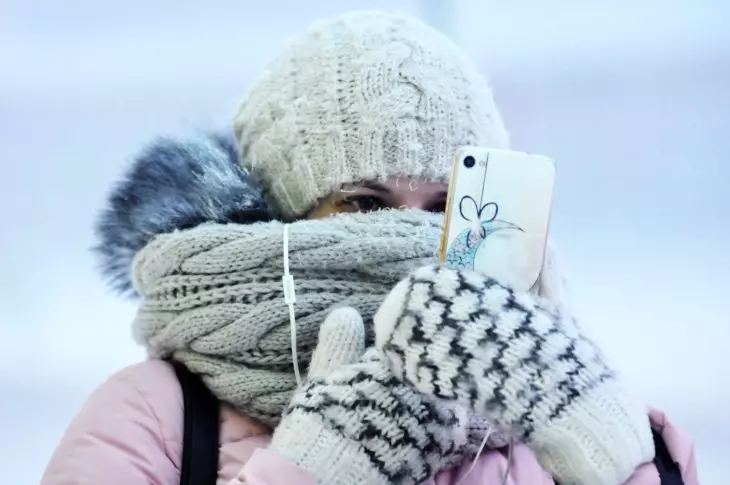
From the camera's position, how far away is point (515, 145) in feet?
3.96

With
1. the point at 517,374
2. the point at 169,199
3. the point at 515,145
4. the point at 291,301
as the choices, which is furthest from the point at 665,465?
the point at 515,145

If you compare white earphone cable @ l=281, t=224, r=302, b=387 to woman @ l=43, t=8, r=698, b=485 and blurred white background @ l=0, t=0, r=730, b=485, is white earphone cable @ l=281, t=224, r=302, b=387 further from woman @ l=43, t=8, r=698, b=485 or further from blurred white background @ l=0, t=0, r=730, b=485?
blurred white background @ l=0, t=0, r=730, b=485

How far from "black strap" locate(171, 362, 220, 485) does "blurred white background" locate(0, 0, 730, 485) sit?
0.55 metres

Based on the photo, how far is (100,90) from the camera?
1.23m

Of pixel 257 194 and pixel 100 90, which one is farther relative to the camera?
pixel 100 90

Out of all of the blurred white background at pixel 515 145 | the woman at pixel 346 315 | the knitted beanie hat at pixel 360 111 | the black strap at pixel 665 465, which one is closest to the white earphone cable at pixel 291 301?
the woman at pixel 346 315

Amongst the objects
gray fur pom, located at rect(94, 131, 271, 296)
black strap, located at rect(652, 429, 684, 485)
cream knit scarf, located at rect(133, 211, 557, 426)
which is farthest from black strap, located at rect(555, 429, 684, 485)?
gray fur pom, located at rect(94, 131, 271, 296)

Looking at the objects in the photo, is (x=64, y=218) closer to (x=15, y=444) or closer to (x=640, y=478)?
(x=15, y=444)

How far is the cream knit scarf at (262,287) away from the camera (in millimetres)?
655

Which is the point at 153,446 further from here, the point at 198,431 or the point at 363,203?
the point at 363,203

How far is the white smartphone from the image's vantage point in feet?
1.81

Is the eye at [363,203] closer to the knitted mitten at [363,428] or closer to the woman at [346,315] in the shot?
the woman at [346,315]

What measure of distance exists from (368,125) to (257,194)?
124 mm

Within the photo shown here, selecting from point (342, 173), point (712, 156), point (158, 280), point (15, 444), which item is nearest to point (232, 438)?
point (158, 280)
